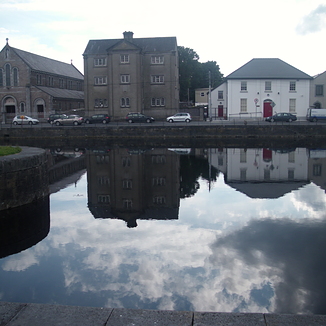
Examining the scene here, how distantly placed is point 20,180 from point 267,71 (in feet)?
178

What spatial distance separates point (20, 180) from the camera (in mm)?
15828

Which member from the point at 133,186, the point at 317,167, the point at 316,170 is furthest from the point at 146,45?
the point at 133,186

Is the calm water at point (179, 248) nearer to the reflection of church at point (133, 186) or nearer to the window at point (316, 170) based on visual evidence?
the reflection of church at point (133, 186)

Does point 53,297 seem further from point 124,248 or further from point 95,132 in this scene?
point 95,132

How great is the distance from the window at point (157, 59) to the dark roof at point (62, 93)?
2020cm

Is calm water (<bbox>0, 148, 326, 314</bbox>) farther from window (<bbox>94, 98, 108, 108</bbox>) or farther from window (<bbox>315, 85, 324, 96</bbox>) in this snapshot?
window (<bbox>315, 85, 324, 96</bbox>)

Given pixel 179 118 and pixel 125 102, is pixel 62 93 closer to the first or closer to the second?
pixel 125 102

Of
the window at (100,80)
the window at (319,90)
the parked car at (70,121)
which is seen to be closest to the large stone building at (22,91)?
the parked car at (70,121)

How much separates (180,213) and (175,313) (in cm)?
976

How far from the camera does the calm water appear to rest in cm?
908

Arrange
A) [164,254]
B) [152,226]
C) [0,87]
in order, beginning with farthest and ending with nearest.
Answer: [0,87]
[152,226]
[164,254]

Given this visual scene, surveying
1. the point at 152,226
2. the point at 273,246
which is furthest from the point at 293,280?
the point at 152,226

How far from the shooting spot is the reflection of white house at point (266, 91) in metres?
61.9

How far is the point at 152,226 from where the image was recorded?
1468 centimetres
